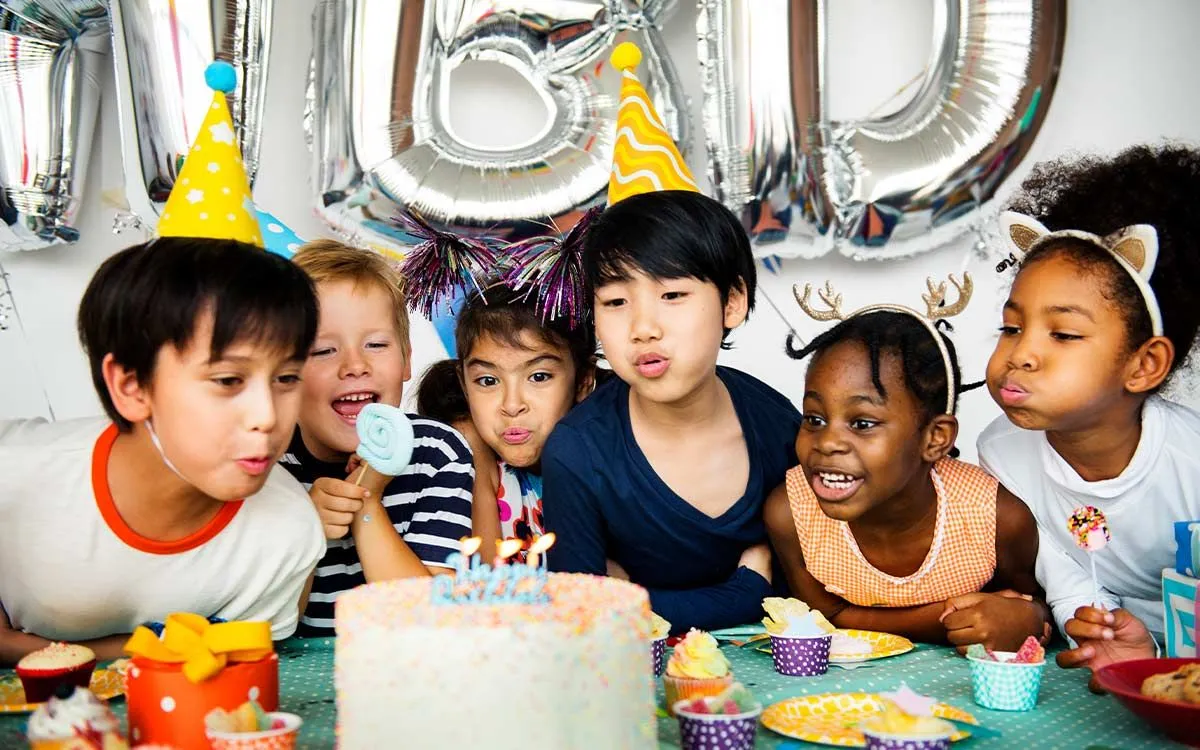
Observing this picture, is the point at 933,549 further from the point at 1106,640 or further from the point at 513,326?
the point at 513,326

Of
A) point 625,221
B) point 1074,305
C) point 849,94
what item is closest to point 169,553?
point 625,221

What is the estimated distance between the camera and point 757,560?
189 centimetres

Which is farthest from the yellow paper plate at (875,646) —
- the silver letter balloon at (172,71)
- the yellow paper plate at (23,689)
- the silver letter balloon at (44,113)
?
the silver letter balloon at (44,113)

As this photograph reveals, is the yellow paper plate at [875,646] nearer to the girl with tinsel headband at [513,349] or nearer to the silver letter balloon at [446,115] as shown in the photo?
the girl with tinsel headband at [513,349]

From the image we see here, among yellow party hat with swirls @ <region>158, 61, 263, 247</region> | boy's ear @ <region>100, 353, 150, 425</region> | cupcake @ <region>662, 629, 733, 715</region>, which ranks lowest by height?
cupcake @ <region>662, 629, 733, 715</region>

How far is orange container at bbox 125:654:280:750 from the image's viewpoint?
1095 mm

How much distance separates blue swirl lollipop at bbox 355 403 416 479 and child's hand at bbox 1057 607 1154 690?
0.94m

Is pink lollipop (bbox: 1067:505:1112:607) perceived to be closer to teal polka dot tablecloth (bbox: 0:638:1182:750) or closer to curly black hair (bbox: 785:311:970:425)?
teal polka dot tablecloth (bbox: 0:638:1182:750)

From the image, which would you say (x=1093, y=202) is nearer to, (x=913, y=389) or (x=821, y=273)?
(x=913, y=389)

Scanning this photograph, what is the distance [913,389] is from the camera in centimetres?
171

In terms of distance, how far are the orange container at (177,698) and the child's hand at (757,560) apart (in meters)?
0.96

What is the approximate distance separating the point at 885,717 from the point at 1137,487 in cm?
83

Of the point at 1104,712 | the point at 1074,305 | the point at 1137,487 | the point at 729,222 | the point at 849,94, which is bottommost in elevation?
the point at 1104,712

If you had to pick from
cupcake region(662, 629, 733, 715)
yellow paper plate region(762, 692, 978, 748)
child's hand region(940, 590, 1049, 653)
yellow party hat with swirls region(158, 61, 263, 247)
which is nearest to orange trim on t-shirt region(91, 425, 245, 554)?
yellow party hat with swirls region(158, 61, 263, 247)
